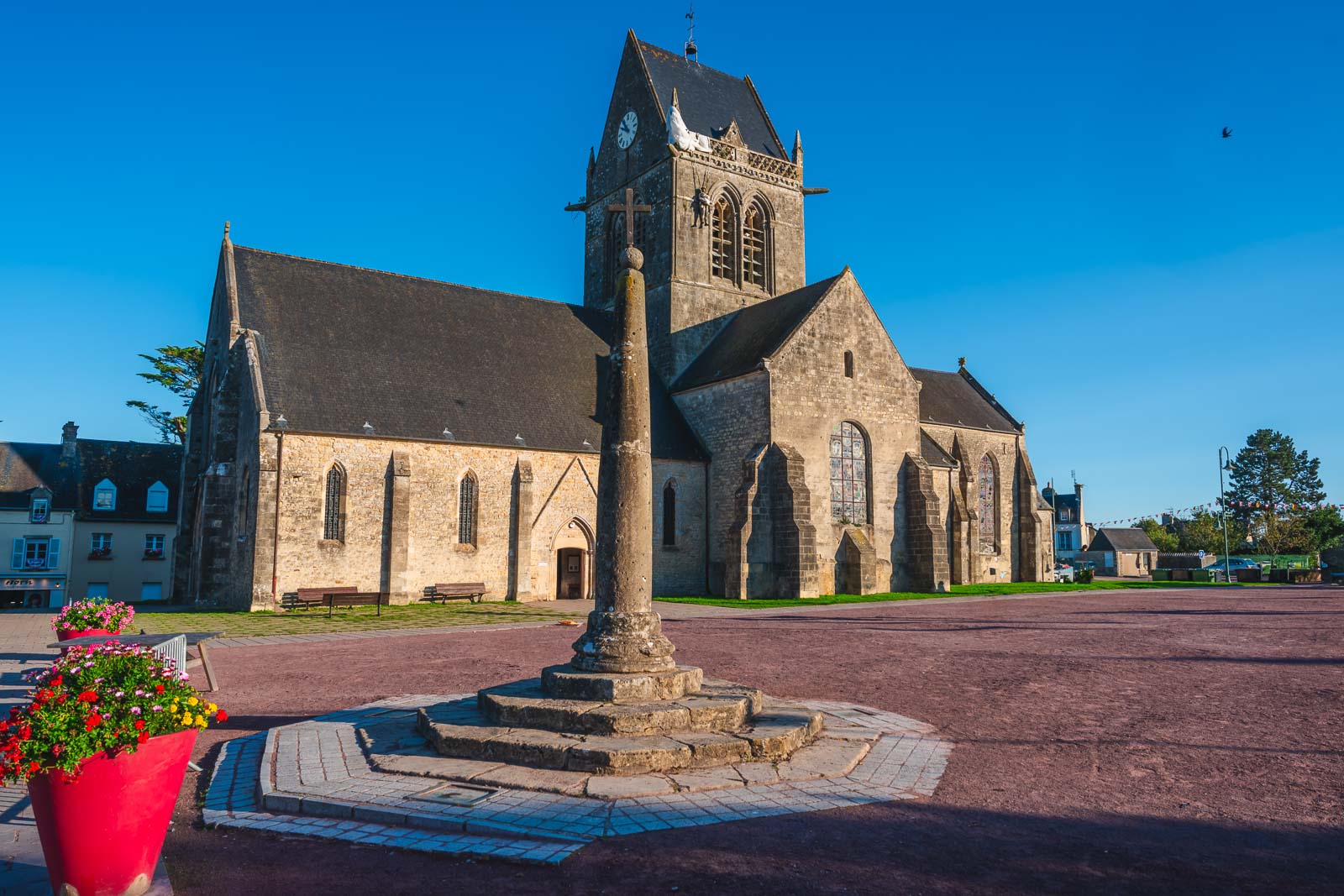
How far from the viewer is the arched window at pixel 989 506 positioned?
39500 millimetres

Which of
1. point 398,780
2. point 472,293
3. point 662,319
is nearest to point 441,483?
point 472,293

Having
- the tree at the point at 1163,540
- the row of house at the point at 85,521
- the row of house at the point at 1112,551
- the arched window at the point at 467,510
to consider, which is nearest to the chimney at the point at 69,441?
the row of house at the point at 85,521

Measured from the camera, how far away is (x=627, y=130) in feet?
127

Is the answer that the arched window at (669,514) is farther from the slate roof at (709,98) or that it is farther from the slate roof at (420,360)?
the slate roof at (709,98)

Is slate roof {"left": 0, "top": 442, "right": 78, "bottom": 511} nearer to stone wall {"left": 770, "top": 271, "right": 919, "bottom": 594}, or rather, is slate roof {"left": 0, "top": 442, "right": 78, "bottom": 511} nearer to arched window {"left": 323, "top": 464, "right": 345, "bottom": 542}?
arched window {"left": 323, "top": 464, "right": 345, "bottom": 542}

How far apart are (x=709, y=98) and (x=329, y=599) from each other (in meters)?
27.2

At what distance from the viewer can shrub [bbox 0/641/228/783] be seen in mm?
4469

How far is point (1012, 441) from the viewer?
136ft

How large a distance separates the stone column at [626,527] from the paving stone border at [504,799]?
5.40ft

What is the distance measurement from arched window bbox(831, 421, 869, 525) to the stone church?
0.26 feet

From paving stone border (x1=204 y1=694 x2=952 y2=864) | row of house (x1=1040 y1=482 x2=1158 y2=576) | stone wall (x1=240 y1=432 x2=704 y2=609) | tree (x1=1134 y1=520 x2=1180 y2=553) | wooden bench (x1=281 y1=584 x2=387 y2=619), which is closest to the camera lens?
paving stone border (x1=204 y1=694 x2=952 y2=864)

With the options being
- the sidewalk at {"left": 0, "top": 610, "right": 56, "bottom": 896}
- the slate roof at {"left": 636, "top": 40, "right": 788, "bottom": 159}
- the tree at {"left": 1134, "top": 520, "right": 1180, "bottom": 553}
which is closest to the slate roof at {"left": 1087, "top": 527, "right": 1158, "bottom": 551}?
the tree at {"left": 1134, "top": 520, "right": 1180, "bottom": 553}

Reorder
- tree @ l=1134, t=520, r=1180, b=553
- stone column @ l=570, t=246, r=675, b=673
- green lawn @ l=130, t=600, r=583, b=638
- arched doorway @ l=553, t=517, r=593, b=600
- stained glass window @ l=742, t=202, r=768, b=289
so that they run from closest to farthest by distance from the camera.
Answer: stone column @ l=570, t=246, r=675, b=673 < green lawn @ l=130, t=600, r=583, b=638 < arched doorway @ l=553, t=517, r=593, b=600 < stained glass window @ l=742, t=202, r=768, b=289 < tree @ l=1134, t=520, r=1180, b=553

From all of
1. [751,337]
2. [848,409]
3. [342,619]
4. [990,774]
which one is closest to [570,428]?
[751,337]
